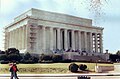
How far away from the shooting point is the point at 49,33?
5847 centimetres

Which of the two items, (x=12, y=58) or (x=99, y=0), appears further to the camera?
(x=12, y=58)

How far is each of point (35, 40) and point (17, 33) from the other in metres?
6.59

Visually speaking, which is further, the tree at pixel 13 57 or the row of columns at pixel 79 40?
the row of columns at pixel 79 40

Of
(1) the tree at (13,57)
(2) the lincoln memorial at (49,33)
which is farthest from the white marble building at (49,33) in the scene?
(1) the tree at (13,57)

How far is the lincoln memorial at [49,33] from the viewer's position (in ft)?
179

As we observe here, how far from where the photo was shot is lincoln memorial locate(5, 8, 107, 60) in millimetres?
54531

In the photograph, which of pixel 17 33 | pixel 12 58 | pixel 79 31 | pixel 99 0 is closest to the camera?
pixel 99 0

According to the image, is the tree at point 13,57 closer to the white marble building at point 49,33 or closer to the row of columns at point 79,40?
the white marble building at point 49,33

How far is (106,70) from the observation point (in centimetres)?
3103

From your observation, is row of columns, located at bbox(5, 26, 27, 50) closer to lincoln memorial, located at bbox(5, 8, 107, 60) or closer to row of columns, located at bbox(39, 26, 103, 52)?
lincoln memorial, located at bbox(5, 8, 107, 60)

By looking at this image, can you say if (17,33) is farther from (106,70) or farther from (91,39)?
(106,70)

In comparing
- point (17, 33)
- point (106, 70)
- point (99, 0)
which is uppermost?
point (17, 33)

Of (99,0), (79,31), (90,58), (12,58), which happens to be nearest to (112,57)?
(90,58)

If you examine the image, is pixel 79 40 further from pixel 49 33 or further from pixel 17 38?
pixel 17 38
